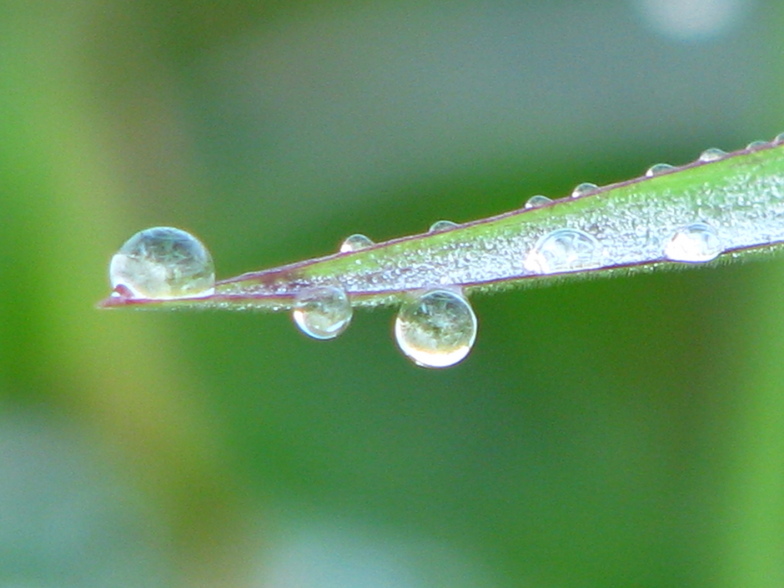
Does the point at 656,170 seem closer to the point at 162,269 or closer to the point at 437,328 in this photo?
the point at 437,328

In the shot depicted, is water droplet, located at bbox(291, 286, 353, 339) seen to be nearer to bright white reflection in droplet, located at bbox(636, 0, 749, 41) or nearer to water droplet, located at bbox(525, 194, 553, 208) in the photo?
water droplet, located at bbox(525, 194, 553, 208)

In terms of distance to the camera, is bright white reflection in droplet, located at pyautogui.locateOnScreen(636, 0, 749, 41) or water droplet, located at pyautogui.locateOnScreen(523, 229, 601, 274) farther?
bright white reflection in droplet, located at pyautogui.locateOnScreen(636, 0, 749, 41)

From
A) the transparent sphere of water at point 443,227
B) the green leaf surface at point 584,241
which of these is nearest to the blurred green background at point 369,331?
the transparent sphere of water at point 443,227

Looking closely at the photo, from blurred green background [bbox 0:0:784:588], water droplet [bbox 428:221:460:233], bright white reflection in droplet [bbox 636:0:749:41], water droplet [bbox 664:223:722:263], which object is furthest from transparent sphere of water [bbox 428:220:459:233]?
bright white reflection in droplet [bbox 636:0:749:41]

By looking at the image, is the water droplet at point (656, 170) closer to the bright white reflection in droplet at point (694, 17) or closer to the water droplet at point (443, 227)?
the water droplet at point (443, 227)

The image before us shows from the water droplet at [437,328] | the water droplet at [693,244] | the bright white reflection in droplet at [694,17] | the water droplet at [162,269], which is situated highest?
the bright white reflection in droplet at [694,17]

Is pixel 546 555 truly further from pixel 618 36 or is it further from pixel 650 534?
pixel 618 36

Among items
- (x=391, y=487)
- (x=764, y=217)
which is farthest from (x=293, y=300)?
(x=391, y=487)

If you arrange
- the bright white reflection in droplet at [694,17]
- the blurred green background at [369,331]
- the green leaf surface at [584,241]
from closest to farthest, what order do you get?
the green leaf surface at [584,241] → the blurred green background at [369,331] → the bright white reflection in droplet at [694,17]
